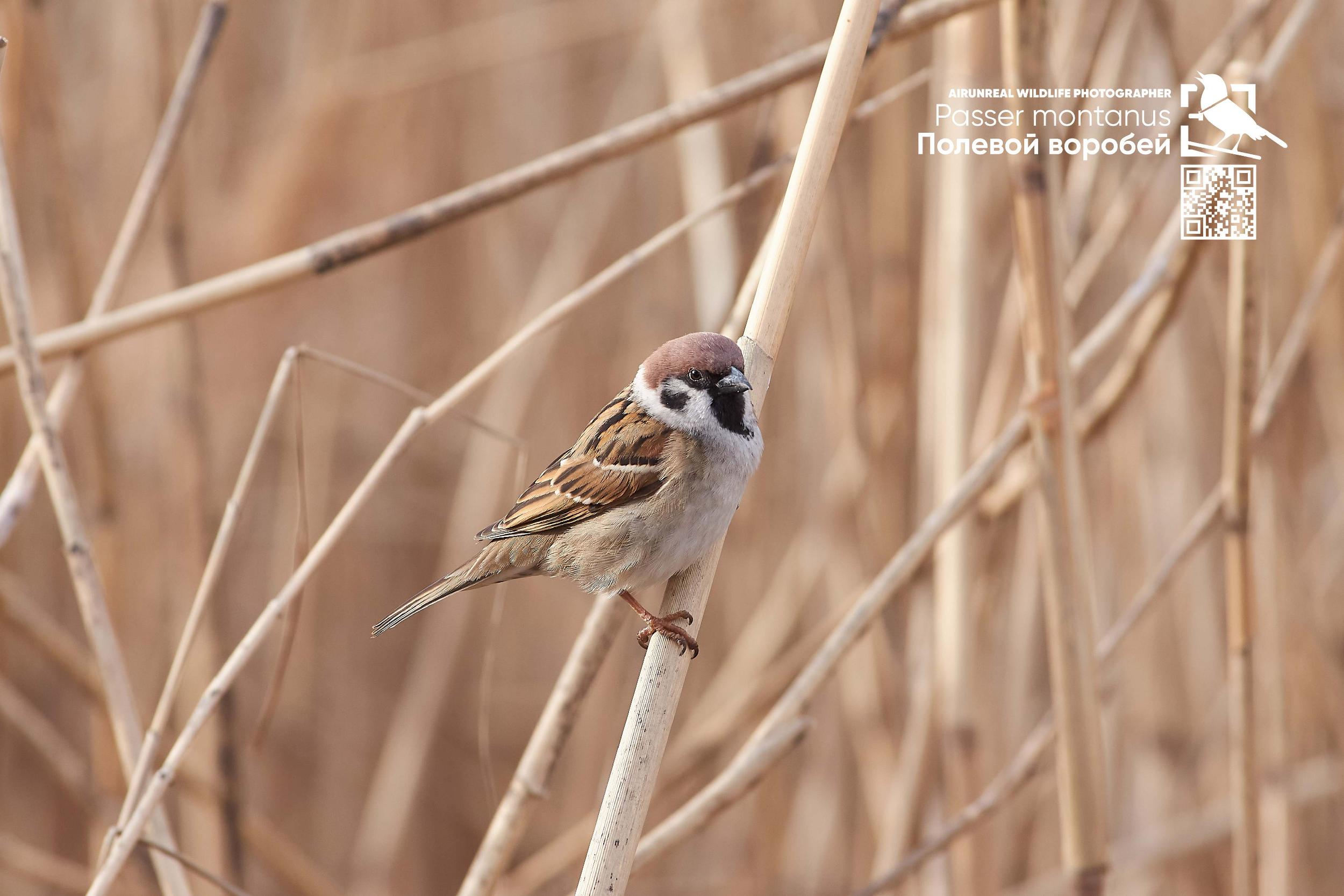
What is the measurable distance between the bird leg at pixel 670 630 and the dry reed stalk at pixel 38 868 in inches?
65.6

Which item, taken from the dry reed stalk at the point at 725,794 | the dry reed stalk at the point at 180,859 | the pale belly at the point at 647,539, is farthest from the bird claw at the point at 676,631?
the dry reed stalk at the point at 180,859

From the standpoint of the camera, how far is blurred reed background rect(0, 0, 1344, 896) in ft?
7.77

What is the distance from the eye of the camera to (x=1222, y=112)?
2.15 metres

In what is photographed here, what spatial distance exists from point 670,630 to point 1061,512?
67cm

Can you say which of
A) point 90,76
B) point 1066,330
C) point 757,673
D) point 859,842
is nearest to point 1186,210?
point 1066,330

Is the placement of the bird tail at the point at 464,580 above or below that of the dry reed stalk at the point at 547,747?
above

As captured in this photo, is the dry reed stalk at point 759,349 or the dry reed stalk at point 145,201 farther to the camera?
the dry reed stalk at point 145,201

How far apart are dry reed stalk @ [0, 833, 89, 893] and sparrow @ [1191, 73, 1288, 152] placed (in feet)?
9.76

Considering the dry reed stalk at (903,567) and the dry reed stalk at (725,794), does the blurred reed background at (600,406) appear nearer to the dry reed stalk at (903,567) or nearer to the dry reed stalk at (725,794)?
the dry reed stalk at (725,794)

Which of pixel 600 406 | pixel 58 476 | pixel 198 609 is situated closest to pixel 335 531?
pixel 198 609

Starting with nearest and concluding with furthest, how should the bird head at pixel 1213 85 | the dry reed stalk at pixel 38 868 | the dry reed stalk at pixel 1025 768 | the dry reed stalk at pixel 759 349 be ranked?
the dry reed stalk at pixel 759 349 < the dry reed stalk at pixel 1025 768 < the bird head at pixel 1213 85 < the dry reed stalk at pixel 38 868

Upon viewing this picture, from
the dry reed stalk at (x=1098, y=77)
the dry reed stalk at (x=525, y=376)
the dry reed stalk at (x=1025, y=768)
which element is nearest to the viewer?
the dry reed stalk at (x=1025, y=768)

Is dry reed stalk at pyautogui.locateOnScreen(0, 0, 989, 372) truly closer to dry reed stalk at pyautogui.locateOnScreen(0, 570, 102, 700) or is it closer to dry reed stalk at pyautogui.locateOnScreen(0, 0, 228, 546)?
dry reed stalk at pyautogui.locateOnScreen(0, 0, 228, 546)

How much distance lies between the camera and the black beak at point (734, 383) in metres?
1.58
